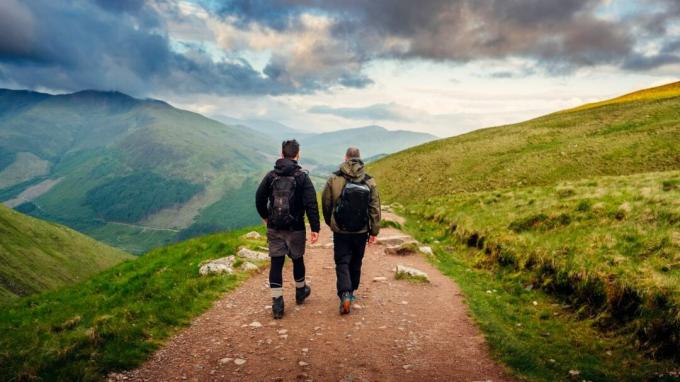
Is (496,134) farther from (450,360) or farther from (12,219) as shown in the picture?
(12,219)

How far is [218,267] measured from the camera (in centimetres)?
1361

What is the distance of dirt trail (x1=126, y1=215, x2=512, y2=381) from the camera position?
7.20m

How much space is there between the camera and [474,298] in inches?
474

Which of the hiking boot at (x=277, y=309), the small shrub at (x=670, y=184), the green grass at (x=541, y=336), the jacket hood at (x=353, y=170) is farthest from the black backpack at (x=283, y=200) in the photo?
the small shrub at (x=670, y=184)

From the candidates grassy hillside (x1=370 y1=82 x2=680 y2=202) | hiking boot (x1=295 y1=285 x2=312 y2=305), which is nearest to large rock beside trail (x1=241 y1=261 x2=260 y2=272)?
hiking boot (x1=295 y1=285 x2=312 y2=305)

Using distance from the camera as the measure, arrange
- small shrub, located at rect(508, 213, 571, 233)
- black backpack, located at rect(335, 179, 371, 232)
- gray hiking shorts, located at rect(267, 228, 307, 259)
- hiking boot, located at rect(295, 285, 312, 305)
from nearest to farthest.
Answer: black backpack, located at rect(335, 179, 371, 232) < gray hiking shorts, located at rect(267, 228, 307, 259) < hiking boot, located at rect(295, 285, 312, 305) < small shrub, located at rect(508, 213, 571, 233)

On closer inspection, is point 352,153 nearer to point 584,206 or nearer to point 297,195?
point 297,195

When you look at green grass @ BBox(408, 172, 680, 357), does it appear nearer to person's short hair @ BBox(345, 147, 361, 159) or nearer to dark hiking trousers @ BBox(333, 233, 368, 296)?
dark hiking trousers @ BBox(333, 233, 368, 296)

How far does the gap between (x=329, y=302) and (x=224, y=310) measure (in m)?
2.73

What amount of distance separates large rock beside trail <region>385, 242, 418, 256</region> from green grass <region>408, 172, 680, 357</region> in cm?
264

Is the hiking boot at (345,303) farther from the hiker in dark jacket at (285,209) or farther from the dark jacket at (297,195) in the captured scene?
the dark jacket at (297,195)

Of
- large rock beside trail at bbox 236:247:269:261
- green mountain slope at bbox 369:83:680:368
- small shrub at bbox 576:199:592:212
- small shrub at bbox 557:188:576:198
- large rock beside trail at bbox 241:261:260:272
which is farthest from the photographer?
small shrub at bbox 557:188:576:198

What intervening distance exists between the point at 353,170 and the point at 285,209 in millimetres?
1896

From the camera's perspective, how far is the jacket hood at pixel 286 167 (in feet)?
31.2
